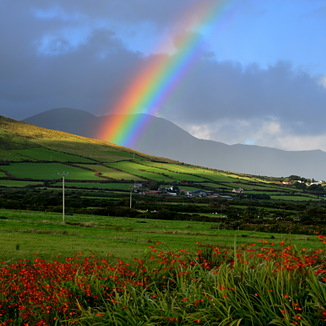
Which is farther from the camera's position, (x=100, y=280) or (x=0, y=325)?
(x=100, y=280)

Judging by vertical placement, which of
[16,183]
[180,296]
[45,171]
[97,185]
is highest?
[45,171]

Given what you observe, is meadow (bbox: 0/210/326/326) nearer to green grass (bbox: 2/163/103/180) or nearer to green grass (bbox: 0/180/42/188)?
green grass (bbox: 0/180/42/188)

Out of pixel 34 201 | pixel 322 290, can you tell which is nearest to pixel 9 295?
pixel 322 290

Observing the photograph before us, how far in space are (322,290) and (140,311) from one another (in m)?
4.77

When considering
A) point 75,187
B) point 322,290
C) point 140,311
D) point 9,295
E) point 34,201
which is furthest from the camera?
point 75,187

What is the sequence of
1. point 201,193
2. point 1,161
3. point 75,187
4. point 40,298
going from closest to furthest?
point 40,298 < point 75,187 < point 201,193 < point 1,161

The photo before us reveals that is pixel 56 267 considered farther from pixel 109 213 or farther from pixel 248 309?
pixel 109 213

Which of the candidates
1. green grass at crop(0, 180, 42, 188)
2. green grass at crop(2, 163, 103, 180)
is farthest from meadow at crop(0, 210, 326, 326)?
green grass at crop(2, 163, 103, 180)

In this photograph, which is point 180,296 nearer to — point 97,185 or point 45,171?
point 97,185

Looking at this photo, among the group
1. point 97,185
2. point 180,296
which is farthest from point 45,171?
point 180,296

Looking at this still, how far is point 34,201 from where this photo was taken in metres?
96.4

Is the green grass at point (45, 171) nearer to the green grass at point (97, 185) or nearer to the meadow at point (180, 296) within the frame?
the green grass at point (97, 185)

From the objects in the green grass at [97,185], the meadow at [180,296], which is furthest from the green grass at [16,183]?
the meadow at [180,296]

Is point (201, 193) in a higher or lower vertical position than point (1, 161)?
lower
